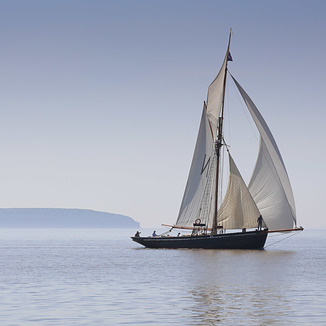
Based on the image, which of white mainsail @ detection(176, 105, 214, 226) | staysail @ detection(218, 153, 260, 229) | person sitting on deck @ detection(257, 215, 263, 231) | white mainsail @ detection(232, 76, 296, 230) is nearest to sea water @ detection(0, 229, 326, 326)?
person sitting on deck @ detection(257, 215, 263, 231)

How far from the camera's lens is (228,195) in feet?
283

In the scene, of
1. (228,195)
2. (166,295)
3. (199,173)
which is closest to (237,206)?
(228,195)

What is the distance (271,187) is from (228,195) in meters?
5.82

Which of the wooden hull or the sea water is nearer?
the sea water

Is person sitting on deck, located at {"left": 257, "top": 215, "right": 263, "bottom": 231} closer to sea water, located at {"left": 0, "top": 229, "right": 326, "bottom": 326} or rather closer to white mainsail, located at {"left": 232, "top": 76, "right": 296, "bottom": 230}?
white mainsail, located at {"left": 232, "top": 76, "right": 296, "bottom": 230}

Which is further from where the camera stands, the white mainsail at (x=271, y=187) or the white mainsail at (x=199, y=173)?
the white mainsail at (x=199, y=173)

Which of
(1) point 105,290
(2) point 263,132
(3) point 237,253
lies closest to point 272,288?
(1) point 105,290

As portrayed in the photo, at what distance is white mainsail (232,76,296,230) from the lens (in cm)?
8331

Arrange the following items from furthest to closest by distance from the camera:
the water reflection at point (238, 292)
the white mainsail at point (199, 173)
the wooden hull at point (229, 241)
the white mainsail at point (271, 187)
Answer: the white mainsail at point (199, 173) < the wooden hull at point (229, 241) < the white mainsail at point (271, 187) < the water reflection at point (238, 292)

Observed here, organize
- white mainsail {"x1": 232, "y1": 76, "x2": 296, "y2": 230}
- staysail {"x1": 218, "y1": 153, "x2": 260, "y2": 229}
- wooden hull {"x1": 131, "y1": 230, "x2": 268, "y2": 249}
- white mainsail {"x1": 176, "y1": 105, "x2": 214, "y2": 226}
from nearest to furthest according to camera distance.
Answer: white mainsail {"x1": 232, "y1": 76, "x2": 296, "y2": 230} < staysail {"x1": 218, "y1": 153, "x2": 260, "y2": 229} < wooden hull {"x1": 131, "y1": 230, "x2": 268, "y2": 249} < white mainsail {"x1": 176, "y1": 105, "x2": 214, "y2": 226}

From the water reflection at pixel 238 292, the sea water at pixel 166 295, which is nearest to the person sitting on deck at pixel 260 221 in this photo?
the water reflection at pixel 238 292

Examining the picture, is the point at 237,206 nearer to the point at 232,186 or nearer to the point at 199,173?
the point at 232,186

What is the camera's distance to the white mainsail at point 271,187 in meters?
83.3

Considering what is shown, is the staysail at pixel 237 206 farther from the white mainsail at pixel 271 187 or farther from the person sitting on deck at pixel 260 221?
the white mainsail at pixel 271 187
